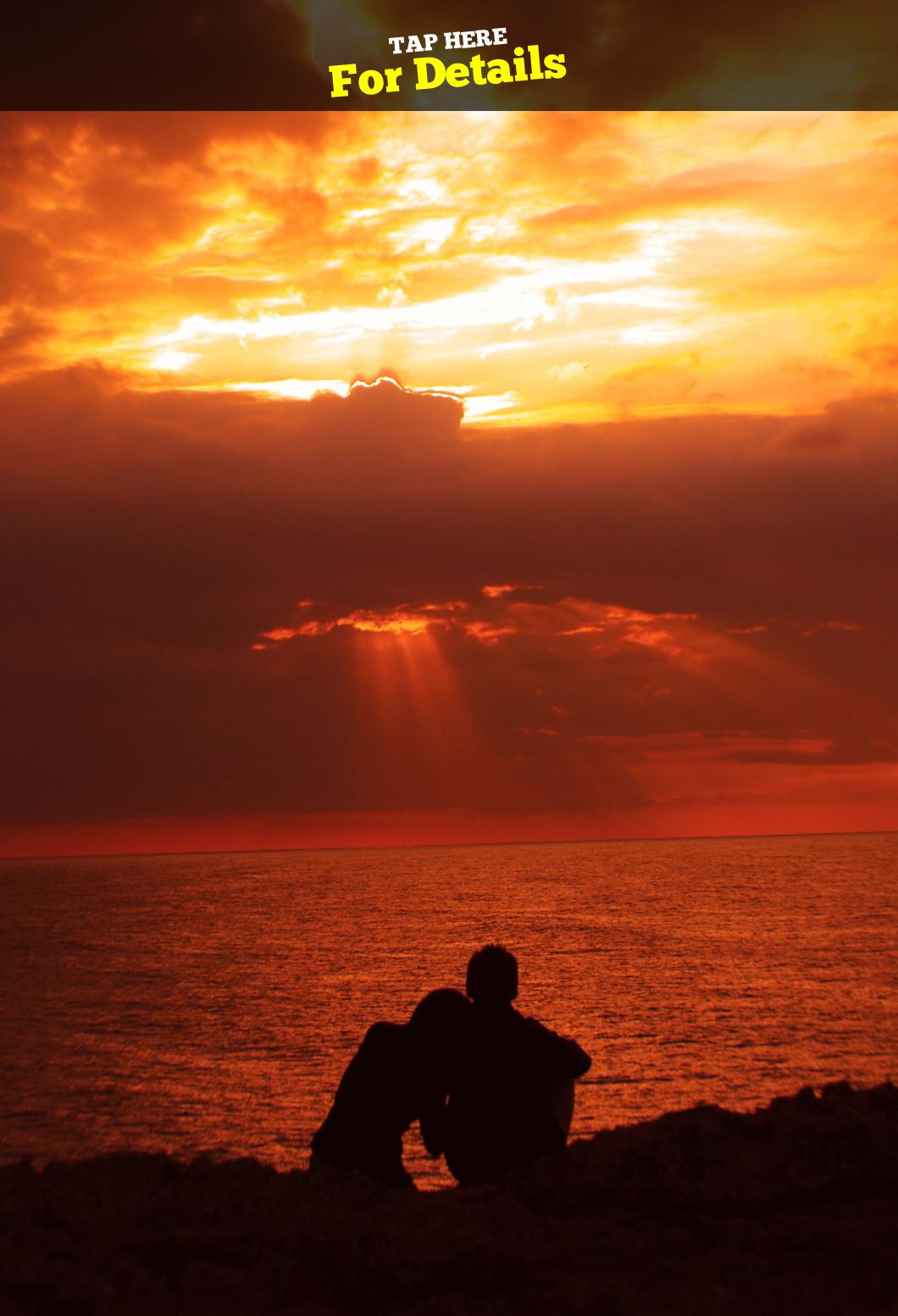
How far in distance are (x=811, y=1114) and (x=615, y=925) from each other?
90.2 meters

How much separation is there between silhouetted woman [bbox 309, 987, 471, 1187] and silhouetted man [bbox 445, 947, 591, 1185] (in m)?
0.13

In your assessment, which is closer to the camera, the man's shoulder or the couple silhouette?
the couple silhouette

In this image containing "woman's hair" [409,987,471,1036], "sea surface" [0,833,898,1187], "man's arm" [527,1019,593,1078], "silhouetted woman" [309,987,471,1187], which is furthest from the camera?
"sea surface" [0,833,898,1187]

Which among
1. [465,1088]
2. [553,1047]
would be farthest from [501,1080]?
[553,1047]

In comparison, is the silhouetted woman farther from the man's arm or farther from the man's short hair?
the man's arm

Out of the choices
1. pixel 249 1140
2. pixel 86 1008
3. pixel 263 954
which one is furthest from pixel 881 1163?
pixel 263 954

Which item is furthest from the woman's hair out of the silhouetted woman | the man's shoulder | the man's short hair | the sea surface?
the sea surface

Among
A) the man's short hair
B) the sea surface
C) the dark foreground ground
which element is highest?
the man's short hair

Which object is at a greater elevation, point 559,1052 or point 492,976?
point 492,976

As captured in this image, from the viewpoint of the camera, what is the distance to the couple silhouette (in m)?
7.75

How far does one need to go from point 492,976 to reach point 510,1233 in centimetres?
170

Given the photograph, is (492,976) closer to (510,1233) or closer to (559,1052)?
(559,1052)

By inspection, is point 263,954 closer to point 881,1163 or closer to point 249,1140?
point 249,1140

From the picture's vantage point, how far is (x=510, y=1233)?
647cm
